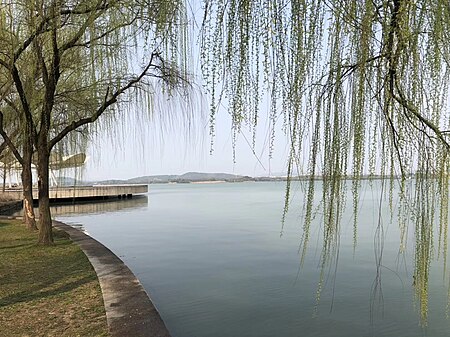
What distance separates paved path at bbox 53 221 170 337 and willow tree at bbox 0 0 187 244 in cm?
183

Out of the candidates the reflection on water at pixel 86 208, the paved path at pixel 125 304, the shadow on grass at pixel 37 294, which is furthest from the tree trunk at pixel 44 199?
the reflection on water at pixel 86 208

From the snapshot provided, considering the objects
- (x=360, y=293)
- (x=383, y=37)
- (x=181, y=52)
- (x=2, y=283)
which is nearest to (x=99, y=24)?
(x=181, y=52)

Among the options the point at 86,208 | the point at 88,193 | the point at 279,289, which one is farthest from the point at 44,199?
the point at 88,193

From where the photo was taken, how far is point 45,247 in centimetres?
752

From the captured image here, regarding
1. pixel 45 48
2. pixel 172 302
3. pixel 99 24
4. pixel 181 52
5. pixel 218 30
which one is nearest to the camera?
pixel 218 30

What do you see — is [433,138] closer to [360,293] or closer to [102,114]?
[360,293]

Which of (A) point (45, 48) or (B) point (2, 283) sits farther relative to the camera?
(A) point (45, 48)

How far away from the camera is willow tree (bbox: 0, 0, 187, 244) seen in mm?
2232

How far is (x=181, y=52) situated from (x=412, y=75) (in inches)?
35.2

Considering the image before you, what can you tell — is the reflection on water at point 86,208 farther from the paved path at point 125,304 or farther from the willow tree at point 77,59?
the paved path at point 125,304

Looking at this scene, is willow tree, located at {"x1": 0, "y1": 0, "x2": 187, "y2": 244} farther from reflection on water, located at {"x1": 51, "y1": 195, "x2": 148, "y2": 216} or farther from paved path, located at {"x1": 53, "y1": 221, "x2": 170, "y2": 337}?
reflection on water, located at {"x1": 51, "y1": 195, "x2": 148, "y2": 216}

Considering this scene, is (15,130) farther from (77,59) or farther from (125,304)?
(125,304)

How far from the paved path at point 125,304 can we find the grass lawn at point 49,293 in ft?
0.28

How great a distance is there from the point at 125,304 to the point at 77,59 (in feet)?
12.9
